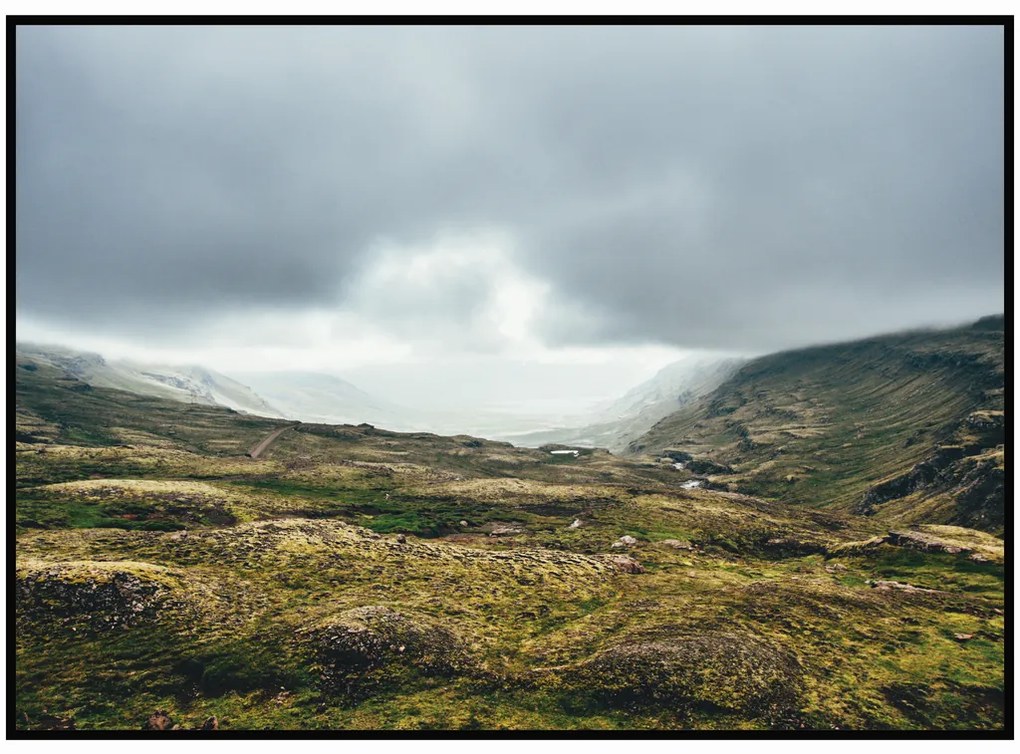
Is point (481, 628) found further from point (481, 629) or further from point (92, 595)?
point (92, 595)

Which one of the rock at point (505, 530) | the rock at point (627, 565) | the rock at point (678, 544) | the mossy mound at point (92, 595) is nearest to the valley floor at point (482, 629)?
the mossy mound at point (92, 595)

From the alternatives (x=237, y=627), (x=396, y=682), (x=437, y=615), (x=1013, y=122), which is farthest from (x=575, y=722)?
(x=1013, y=122)

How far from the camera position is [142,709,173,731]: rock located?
36.1 metres

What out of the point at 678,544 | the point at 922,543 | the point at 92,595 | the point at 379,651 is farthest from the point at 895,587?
the point at 92,595

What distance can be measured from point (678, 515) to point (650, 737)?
101m

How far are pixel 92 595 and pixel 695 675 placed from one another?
60.6 metres

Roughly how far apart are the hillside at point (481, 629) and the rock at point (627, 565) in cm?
64

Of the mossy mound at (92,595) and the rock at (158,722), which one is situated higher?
the mossy mound at (92,595)

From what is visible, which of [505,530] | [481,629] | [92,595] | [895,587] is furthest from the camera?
[505,530]

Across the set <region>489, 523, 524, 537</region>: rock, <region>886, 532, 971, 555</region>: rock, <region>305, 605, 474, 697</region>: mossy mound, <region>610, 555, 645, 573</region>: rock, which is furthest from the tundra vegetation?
<region>489, 523, 524, 537</region>: rock

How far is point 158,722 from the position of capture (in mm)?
36500

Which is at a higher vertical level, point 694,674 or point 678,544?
point 694,674

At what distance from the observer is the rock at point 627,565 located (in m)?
78.0

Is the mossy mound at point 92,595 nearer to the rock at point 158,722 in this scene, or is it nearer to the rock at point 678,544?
the rock at point 158,722
